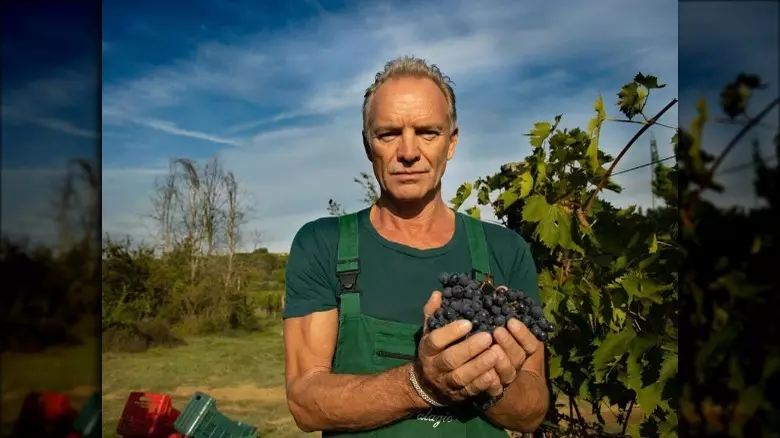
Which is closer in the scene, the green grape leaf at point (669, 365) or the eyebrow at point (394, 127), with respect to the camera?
the eyebrow at point (394, 127)

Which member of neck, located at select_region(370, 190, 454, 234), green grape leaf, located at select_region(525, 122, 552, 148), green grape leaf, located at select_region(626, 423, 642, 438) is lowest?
green grape leaf, located at select_region(626, 423, 642, 438)

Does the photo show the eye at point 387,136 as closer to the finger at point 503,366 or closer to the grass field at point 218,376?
the finger at point 503,366

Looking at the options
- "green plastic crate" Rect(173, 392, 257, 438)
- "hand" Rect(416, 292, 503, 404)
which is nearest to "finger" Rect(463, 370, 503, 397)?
"hand" Rect(416, 292, 503, 404)

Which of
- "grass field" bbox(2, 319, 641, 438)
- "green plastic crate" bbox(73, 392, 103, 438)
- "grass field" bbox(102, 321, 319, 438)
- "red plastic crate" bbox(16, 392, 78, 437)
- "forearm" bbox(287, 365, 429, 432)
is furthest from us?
"grass field" bbox(102, 321, 319, 438)

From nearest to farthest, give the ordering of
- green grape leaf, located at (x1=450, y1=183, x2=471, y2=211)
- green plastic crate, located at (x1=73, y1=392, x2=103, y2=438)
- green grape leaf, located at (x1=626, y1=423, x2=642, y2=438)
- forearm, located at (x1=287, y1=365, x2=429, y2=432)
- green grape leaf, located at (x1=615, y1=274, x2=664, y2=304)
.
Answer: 1. green plastic crate, located at (x1=73, y1=392, x2=103, y2=438)
2. forearm, located at (x1=287, y1=365, x2=429, y2=432)
3. green grape leaf, located at (x1=615, y1=274, x2=664, y2=304)
4. green grape leaf, located at (x1=626, y1=423, x2=642, y2=438)
5. green grape leaf, located at (x1=450, y1=183, x2=471, y2=211)

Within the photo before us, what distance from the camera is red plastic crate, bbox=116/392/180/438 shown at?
4.68 meters

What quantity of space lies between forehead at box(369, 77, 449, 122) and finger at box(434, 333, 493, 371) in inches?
28.0

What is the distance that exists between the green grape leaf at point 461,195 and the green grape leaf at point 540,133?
0.59 m

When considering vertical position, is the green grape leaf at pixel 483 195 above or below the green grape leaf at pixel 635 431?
above

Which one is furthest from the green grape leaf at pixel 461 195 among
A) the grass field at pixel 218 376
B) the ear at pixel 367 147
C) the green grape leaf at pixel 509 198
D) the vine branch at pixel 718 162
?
the grass field at pixel 218 376

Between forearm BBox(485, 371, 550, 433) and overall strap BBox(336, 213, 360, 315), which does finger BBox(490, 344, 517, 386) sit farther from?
overall strap BBox(336, 213, 360, 315)

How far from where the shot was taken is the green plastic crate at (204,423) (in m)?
4.05

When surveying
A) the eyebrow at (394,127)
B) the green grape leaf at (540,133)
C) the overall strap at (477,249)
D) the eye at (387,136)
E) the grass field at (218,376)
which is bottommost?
the grass field at (218,376)

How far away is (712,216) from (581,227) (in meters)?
2.11
